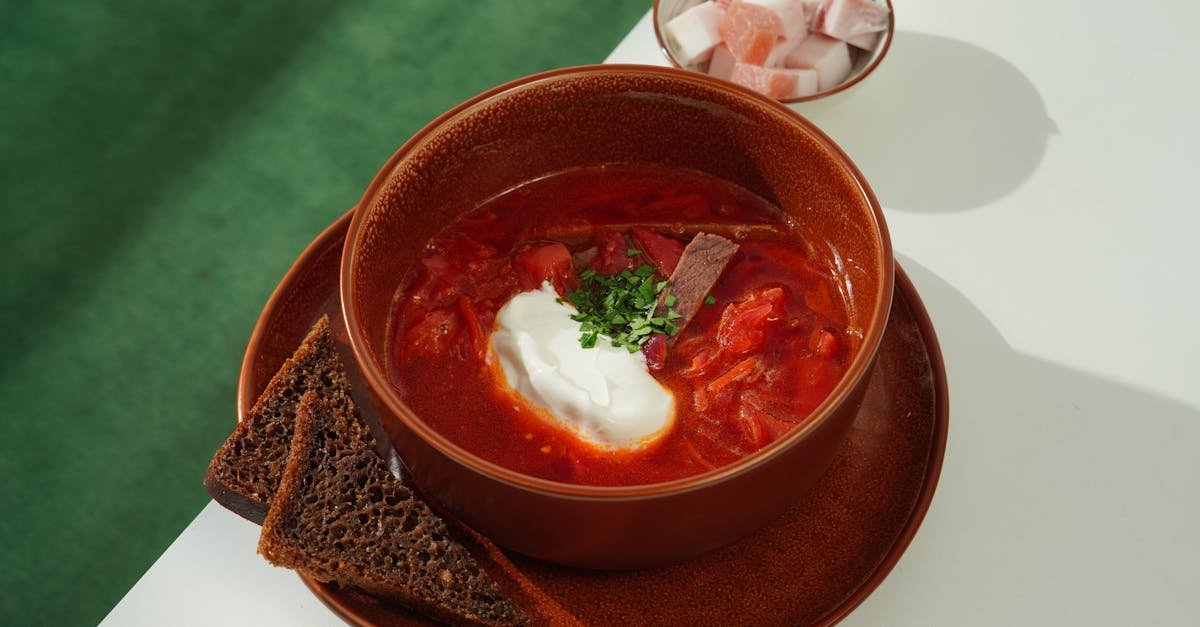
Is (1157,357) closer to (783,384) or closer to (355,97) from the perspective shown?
(783,384)

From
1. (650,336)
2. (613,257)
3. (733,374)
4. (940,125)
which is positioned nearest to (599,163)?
(613,257)

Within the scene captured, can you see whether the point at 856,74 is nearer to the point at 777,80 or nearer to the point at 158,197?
the point at 777,80

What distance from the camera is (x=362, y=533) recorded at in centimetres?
121

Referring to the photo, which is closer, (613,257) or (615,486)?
(615,486)

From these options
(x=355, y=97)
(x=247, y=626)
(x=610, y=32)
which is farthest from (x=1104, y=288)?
(x=355, y=97)

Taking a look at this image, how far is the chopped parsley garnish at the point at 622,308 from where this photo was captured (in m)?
1.44

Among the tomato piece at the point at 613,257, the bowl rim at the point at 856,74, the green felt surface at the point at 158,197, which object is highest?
the bowl rim at the point at 856,74

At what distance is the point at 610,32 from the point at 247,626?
228 centimetres

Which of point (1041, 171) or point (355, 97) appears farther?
point (355, 97)

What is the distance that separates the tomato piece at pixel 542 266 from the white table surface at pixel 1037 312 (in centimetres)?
51

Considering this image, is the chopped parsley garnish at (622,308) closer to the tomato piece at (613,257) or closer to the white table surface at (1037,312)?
the tomato piece at (613,257)

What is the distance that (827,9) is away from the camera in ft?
6.21

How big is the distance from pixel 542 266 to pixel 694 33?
632 mm

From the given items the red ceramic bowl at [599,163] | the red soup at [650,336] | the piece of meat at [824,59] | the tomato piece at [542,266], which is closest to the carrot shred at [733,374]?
the red soup at [650,336]
